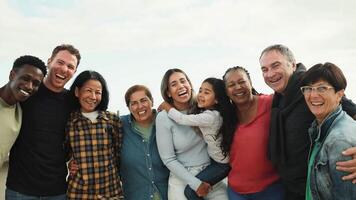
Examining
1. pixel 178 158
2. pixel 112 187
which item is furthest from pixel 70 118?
pixel 178 158

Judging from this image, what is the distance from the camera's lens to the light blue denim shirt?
4617 millimetres

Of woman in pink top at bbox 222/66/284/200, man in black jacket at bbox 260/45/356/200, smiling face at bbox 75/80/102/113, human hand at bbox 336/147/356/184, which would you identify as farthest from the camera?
smiling face at bbox 75/80/102/113

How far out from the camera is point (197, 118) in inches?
176

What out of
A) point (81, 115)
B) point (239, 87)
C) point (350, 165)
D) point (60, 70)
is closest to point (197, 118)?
point (239, 87)

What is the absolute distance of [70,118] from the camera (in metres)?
4.56

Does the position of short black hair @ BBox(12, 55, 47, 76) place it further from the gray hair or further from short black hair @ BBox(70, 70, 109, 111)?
the gray hair

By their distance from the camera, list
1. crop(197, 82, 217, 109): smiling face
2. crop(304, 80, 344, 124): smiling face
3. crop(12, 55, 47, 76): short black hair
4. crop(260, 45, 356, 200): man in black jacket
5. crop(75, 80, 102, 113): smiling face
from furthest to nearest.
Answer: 1. crop(197, 82, 217, 109): smiling face
2. crop(75, 80, 102, 113): smiling face
3. crop(12, 55, 47, 76): short black hair
4. crop(260, 45, 356, 200): man in black jacket
5. crop(304, 80, 344, 124): smiling face

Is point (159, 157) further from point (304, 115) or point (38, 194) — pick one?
point (304, 115)

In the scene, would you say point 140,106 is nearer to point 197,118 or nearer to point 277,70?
point 197,118

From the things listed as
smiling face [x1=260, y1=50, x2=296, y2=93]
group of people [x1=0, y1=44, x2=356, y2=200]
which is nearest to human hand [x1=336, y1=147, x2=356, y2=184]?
group of people [x1=0, y1=44, x2=356, y2=200]

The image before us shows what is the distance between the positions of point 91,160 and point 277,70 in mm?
2585

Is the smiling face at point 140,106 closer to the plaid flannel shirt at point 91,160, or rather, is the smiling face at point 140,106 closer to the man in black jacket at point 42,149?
the plaid flannel shirt at point 91,160

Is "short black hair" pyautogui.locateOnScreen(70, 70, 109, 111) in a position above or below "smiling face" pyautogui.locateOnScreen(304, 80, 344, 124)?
above

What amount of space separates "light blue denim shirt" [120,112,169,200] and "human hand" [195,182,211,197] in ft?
1.74
